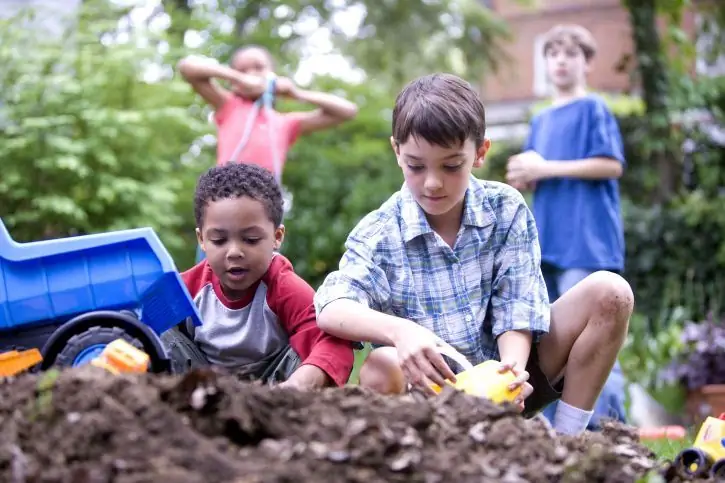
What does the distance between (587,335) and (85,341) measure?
1.43 metres

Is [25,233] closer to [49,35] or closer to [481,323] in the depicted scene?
[49,35]

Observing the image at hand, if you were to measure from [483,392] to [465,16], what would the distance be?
982cm

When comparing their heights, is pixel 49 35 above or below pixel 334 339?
above

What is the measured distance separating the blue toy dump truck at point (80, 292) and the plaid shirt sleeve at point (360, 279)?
1.55 ft

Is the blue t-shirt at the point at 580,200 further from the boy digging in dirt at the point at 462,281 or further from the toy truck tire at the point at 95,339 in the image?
the toy truck tire at the point at 95,339

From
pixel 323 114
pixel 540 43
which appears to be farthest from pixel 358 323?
pixel 540 43

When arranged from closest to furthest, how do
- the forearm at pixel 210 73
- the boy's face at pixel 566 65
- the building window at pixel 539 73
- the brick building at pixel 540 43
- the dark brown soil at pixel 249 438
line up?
the dark brown soil at pixel 249 438
the boy's face at pixel 566 65
the forearm at pixel 210 73
the brick building at pixel 540 43
the building window at pixel 539 73

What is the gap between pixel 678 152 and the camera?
9188mm

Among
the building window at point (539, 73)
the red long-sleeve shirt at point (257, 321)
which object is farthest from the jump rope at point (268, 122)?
the building window at point (539, 73)

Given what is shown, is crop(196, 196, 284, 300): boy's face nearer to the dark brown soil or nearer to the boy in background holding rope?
the dark brown soil

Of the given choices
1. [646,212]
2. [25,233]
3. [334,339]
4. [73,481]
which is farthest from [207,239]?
[646,212]

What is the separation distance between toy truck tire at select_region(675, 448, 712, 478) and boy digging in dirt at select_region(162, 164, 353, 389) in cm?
99

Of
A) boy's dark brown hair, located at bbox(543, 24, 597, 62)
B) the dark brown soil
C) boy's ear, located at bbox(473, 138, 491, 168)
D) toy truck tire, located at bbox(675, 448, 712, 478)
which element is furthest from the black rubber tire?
boy's dark brown hair, located at bbox(543, 24, 597, 62)

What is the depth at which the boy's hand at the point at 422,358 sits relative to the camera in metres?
2.45
